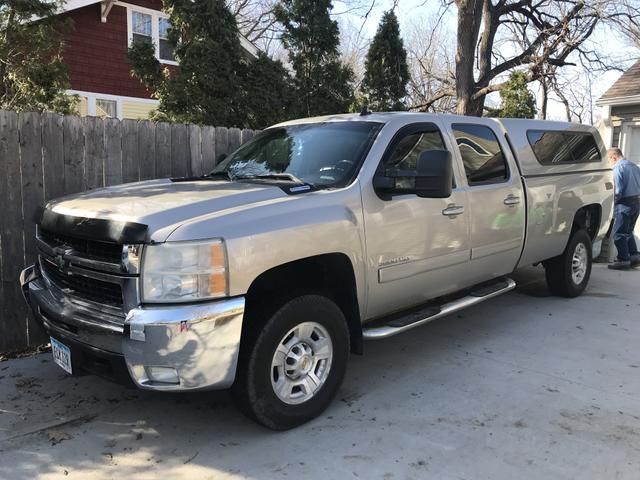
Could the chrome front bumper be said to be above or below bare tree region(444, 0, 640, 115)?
below

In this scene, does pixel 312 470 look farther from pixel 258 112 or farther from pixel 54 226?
pixel 258 112

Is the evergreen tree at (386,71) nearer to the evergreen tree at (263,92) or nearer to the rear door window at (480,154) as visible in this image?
the evergreen tree at (263,92)

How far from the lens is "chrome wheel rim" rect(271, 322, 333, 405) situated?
3.44 meters

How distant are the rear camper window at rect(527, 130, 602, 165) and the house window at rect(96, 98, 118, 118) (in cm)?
1225

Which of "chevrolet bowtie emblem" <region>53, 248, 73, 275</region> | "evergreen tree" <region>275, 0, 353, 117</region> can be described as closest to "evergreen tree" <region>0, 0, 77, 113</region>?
"evergreen tree" <region>275, 0, 353, 117</region>

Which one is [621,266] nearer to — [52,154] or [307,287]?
[307,287]

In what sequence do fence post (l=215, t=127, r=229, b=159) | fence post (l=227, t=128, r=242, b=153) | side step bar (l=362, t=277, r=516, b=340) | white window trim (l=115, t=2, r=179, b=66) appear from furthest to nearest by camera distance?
white window trim (l=115, t=2, r=179, b=66)
fence post (l=227, t=128, r=242, b=153)
fence post (l=215, t=127, r=229, b=159)
side step bar (l=362, t=277, r=516, b=340)

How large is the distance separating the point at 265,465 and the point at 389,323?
1485mm

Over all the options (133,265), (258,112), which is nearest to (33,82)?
(258,112)

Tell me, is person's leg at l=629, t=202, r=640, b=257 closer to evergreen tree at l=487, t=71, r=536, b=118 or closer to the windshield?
the windshield

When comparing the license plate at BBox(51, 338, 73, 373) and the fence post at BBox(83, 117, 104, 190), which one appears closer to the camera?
the license plate at BBox(51, 338, 73, 373)

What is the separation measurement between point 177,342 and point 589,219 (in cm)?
582

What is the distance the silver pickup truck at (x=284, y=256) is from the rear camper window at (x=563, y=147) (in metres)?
0.58

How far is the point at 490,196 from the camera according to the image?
4.99 m
